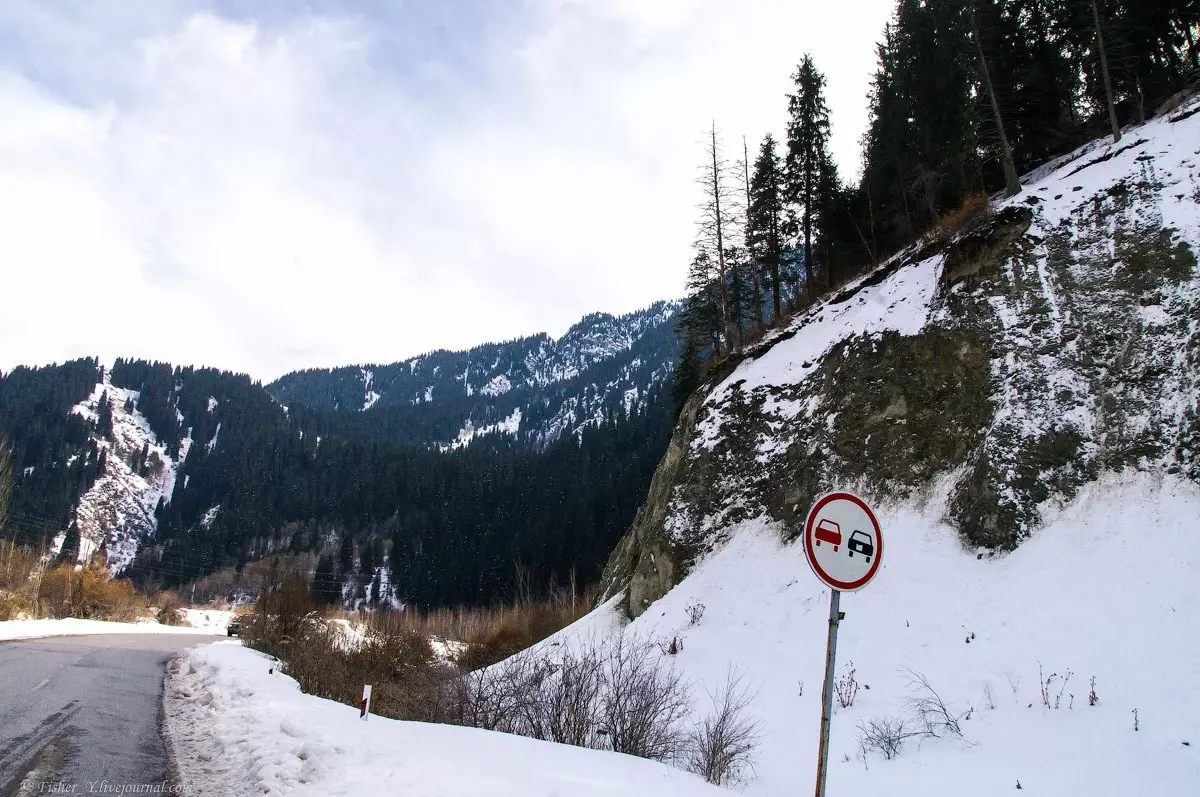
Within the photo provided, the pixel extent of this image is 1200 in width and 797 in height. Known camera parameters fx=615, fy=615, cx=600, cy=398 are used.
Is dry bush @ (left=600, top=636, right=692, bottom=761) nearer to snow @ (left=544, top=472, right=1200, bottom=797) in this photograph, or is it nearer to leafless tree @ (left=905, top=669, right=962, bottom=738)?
snow @ (left=544, top=472, right=1200, bottom=797)

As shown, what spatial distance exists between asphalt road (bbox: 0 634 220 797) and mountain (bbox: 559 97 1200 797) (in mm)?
7696

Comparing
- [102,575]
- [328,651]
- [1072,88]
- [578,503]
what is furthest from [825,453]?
[578,503]

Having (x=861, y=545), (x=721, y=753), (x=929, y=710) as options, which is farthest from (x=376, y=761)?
(x=929, y=710)

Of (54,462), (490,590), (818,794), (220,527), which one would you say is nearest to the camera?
(818,794)

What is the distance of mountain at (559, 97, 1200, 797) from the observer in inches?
349

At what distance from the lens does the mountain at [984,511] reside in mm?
8875

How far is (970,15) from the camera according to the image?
79.3 ft

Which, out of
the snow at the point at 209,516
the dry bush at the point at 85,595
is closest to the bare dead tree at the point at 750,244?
the dry bush at the point at 85,595

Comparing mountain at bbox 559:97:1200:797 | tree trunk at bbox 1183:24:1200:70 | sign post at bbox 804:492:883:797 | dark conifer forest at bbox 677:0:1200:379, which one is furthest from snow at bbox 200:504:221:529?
tree trunk at bbox 1183:24:1200:70

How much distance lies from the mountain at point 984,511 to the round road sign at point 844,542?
15.3 ft

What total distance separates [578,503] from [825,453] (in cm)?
8935

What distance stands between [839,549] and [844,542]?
0.08 m

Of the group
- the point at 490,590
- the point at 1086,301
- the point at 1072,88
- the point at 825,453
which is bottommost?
the point at 490,590

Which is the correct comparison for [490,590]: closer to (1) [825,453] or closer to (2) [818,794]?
(1) [825,453]
